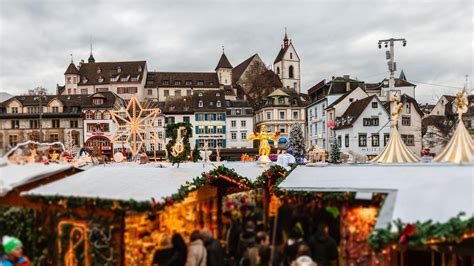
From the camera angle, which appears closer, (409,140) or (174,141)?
(174,141)

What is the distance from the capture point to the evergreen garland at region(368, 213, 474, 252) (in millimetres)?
6734

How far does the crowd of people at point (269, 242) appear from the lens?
326 inches

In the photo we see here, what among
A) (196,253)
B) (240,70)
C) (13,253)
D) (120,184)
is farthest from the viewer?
(240,70)

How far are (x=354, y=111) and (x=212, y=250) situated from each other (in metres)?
37.3

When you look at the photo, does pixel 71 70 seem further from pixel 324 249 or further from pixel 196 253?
pixel 324 249

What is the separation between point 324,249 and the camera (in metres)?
8.42

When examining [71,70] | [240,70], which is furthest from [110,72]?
[240,70]

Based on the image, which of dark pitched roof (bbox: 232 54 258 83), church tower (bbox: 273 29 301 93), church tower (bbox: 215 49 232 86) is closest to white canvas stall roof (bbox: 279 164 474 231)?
church tower (bbox: 215 49 232 86)

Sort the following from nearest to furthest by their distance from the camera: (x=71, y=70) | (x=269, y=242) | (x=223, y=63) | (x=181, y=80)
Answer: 1. (x=269, y=242)
2. (x=71, y=70)
3. (x=181, y=80)
4. (x=223, y=63)

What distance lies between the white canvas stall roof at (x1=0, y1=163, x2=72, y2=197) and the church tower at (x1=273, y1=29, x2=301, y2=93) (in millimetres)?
85666

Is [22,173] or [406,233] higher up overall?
[22,173]

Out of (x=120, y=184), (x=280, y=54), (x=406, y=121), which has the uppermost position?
(x=280, y=54)

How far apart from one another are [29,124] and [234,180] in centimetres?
4577

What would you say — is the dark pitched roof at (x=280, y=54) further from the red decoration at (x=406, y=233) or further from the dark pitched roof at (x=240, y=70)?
the red decoration at (x=406, y=233)
